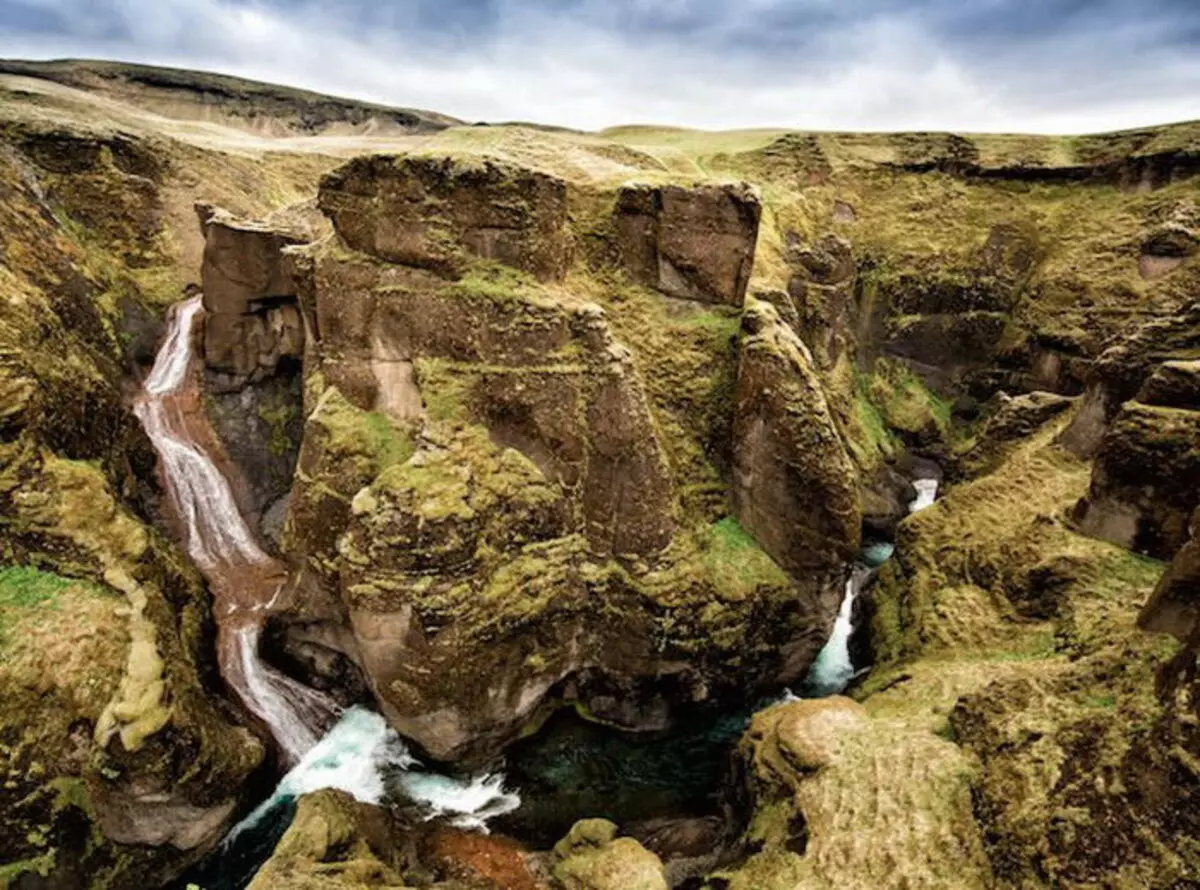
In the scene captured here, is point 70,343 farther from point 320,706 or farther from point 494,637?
point 494,637

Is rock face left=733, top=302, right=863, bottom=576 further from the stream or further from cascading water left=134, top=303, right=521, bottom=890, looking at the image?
cascading water left=134, top=303, right=521, bottom=890

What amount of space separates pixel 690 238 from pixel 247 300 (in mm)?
16279

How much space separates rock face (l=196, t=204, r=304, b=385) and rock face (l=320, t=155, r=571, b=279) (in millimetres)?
8621

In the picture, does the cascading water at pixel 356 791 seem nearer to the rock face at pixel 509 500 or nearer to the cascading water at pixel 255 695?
the cascading water at pixel 255 695

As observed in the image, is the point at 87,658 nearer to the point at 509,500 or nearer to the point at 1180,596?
the point at 509,500

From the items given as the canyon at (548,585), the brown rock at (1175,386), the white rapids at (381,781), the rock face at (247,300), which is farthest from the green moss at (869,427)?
the rock face at (247,300)

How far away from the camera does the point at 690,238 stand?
63.3 feet

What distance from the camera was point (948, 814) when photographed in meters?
10.9

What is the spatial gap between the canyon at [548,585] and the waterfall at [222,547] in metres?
0.11

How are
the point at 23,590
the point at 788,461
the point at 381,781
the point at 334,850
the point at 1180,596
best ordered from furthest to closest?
1. the point at 788,461
2. the point at 381,781
3. the point at 23,590
4. the point at 334,850
5. the point at 1180,596

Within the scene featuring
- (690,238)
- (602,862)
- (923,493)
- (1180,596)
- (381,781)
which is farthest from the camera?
(923,493)

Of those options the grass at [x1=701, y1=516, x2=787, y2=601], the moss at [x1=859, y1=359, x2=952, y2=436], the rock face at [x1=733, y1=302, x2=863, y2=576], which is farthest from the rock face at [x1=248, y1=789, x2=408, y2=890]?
the moss at [x1=859, y1=359, x2=952, y2=436]

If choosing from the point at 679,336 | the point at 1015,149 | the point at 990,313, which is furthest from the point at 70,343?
the point at 1015,149

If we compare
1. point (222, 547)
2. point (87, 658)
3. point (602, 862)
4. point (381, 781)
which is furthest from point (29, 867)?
point (602, 862)
